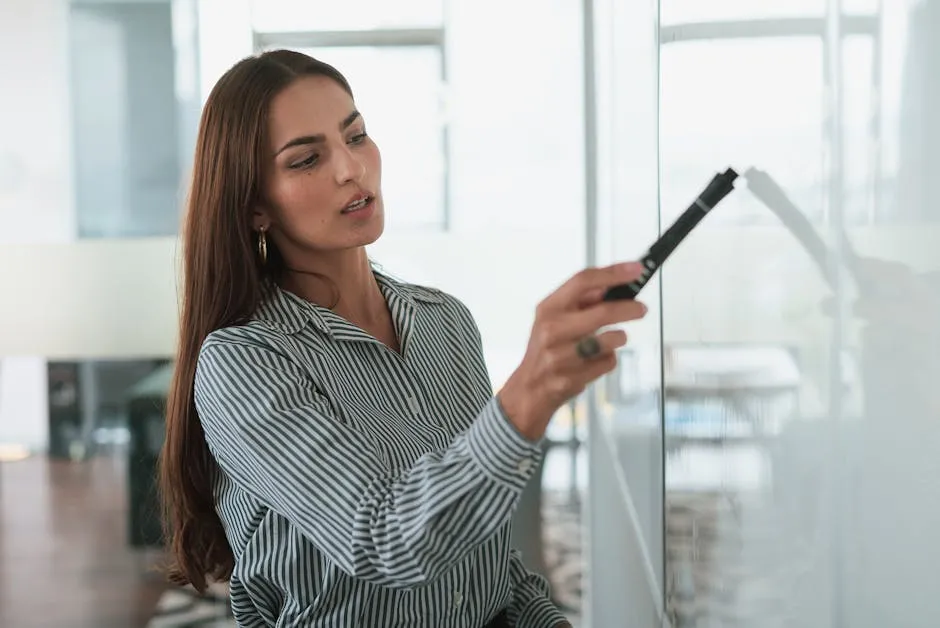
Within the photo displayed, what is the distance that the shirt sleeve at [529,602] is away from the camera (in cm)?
121

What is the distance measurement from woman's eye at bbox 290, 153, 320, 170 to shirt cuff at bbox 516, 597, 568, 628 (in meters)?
0.57

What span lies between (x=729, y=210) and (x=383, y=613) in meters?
0.54

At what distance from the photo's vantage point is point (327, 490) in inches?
33.4

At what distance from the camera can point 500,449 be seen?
0.72m

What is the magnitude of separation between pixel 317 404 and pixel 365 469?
101 millimetres

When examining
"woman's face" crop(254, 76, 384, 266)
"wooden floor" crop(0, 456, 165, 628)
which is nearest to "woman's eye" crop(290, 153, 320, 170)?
"woman's face" crop(254, 76, 384, 266)

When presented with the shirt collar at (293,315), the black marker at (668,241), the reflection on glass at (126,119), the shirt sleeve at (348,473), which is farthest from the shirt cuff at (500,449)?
the reflection on glass at (126,119)

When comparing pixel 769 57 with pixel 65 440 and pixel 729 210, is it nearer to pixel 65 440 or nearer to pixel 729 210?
pixel 729 210

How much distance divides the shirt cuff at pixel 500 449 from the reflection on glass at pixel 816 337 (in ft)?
0.53

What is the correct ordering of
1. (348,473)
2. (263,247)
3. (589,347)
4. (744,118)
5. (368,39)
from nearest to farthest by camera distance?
(589,347) → (744,118) → (348,473) → (263,247) → (368,39)

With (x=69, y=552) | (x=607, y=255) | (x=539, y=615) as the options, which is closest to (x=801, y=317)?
(x=539, y=615)

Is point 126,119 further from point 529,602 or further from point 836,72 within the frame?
point 836,72

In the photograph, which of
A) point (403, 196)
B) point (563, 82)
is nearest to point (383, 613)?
point (403, 196)

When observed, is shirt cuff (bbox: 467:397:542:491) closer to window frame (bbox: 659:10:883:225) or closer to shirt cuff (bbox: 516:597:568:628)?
window frame (bbox: 659:10:883:225)
